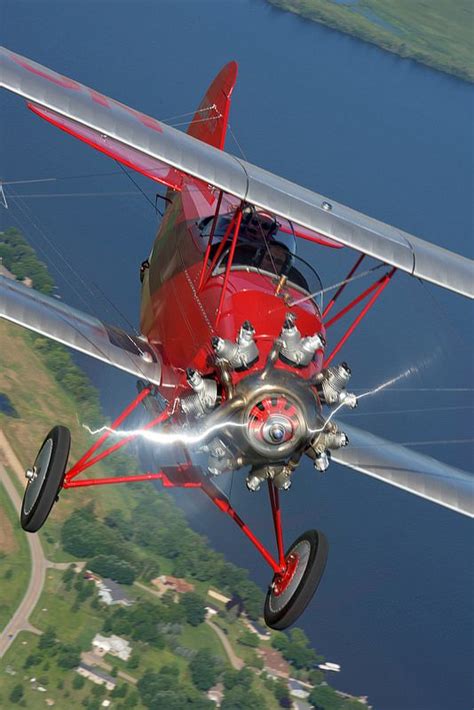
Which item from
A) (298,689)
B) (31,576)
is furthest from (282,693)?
(31,576)

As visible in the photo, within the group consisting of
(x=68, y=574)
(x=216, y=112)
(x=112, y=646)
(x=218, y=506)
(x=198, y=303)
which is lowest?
(x=218, y=506)

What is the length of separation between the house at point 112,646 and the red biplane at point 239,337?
48.5 feet

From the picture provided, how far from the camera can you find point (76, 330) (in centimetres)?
1213

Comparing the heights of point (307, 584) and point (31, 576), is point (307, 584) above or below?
below

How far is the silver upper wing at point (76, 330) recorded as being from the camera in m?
11.9

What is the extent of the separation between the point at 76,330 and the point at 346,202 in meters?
33.0

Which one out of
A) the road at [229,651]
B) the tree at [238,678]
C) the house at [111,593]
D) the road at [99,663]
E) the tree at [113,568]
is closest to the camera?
the road at [99,663]

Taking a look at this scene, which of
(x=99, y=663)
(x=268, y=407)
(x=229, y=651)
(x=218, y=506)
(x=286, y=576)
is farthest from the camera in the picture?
(x=229, y=651)

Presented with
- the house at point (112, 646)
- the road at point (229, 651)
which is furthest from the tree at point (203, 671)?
the house at point (112, 646)

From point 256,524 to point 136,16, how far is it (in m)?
35.8

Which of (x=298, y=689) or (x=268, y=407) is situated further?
(x=298, y=689)

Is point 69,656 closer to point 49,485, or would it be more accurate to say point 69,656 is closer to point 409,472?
point 49,485

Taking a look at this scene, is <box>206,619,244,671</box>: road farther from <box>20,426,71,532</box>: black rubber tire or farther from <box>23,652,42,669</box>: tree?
<box>20,426,71,532</box>: black rubber tire

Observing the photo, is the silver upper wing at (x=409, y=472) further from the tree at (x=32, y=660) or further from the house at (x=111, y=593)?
the house at (x=111, y=593)
